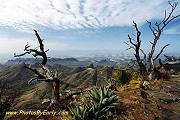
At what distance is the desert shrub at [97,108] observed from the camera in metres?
12.8

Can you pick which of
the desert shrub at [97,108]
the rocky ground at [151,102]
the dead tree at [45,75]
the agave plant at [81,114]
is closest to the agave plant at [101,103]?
the desert shrub at [97,108]

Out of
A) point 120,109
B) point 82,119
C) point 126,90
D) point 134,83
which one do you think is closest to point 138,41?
point 134,83

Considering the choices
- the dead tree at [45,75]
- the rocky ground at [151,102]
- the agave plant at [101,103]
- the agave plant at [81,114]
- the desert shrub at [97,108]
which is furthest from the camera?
the dead tree at [45,75]

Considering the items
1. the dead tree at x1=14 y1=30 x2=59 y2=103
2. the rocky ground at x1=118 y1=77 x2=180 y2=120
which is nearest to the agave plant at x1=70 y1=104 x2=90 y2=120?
the rocky ground at x1=118 y1=77 x2=180 y2=120

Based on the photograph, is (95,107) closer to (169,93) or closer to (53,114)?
(53,114)

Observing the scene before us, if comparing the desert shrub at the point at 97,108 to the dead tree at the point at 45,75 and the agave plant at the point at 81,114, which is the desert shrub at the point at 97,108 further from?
the dead tree at the point at 45,75

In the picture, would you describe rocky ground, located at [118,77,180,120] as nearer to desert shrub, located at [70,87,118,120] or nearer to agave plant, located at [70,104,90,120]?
desert shrub, located at [70,87,118,120]

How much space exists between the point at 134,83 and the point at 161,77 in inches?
209

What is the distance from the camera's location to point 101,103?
13.7 m

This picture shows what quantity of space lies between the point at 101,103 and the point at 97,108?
519 mm

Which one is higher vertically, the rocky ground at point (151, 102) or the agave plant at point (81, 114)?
the agave plant at point (81, 114)

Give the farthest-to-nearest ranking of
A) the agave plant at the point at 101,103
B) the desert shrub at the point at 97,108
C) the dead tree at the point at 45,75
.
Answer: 1. the dead tree at the point at 45,75
2. the agave plant at the point at 101,103
3. the desert shrub at the point at 97,108

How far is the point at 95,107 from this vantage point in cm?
1309

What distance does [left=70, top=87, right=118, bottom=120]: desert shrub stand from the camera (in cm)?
1281
